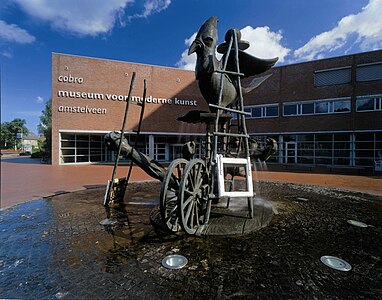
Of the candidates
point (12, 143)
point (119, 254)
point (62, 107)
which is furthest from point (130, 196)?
point (12, 143)

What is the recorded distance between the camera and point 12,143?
225 ft

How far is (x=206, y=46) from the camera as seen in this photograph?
4.67 m

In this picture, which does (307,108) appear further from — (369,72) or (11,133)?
(11,133)

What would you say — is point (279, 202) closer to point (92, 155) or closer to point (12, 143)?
point (92, 155)

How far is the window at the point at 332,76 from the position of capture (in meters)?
19.5

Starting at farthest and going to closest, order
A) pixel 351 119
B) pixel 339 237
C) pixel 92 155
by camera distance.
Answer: pixel 92 155, pixel 351 119, pixel 339 237

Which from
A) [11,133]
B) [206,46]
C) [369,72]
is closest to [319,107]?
[369,72]

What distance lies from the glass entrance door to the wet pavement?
57.5ft

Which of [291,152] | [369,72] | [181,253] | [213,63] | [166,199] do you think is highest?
[369,72]

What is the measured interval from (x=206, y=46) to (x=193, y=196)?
3.11m

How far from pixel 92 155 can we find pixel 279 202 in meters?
20.4

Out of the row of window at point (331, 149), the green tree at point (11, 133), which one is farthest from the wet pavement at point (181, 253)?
the green tree at point (11, 133)

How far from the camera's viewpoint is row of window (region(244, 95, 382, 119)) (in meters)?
18.6

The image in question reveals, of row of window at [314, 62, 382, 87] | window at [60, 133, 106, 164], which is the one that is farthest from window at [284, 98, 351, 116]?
window at [60, 133, 106, 164]
